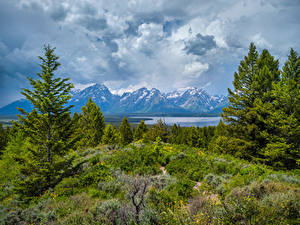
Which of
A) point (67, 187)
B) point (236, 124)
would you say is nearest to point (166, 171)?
point (67, 187)

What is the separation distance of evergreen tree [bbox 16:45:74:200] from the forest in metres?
0.06

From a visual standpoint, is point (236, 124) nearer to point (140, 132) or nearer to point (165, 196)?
point (165, 196)

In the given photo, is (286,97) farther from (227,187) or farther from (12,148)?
(12,148)

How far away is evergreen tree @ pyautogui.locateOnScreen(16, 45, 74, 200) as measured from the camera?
8789 millimetres

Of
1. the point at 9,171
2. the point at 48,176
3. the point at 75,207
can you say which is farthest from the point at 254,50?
the point at 9,171

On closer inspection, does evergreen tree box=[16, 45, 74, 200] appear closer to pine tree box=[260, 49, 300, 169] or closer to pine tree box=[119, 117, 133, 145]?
pine tree box=[260, 49, 300, 169]

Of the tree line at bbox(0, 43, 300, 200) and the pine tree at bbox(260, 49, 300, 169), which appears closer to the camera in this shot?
the tree line at bbox(0, 43, 300, 200)

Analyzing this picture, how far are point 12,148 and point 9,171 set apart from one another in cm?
411

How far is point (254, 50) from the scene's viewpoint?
16.2 m

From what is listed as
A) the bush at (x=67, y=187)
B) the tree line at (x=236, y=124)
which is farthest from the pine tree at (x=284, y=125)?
the bush at (x=67, y=187)

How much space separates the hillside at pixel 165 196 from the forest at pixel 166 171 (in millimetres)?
35

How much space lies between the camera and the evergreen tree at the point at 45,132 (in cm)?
879

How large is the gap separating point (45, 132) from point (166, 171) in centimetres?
835

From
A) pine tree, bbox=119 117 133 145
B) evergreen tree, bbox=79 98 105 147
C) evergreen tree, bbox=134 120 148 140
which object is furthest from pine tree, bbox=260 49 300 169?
pine tree, bbox=119 117 133 145
